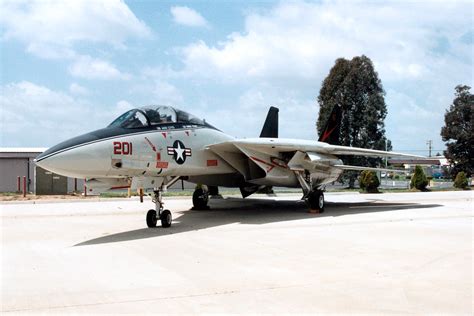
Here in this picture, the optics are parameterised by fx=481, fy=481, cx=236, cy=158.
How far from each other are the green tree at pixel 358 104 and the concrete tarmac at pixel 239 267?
28.1 metres

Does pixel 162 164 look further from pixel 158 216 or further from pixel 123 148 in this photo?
pixel 123 148

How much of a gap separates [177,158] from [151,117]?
47.0 inches

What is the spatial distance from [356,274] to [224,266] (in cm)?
174

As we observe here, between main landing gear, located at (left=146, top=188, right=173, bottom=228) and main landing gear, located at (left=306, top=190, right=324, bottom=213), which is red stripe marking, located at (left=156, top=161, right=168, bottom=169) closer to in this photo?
main landing gear, located at (left=146, top=188, right=173, bottom=228)

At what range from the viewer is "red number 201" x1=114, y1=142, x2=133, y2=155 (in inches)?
386

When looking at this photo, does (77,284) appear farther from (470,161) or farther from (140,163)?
(470,161)

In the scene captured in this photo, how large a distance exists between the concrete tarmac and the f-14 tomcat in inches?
48.4

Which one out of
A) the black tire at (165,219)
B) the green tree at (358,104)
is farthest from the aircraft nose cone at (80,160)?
the green tree at (358,104)

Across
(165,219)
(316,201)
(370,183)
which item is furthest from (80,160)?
(370,183)

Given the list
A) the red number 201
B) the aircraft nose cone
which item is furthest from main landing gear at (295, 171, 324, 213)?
the aircraft nose cone

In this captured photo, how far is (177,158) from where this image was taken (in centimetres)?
1150

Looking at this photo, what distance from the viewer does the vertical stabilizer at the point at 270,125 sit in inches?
720

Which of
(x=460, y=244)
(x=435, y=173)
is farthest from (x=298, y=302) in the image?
(x=435, y=173)

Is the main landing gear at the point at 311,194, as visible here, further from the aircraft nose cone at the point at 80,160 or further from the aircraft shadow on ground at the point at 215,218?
the aircraft nose cone at the point at 80,160
